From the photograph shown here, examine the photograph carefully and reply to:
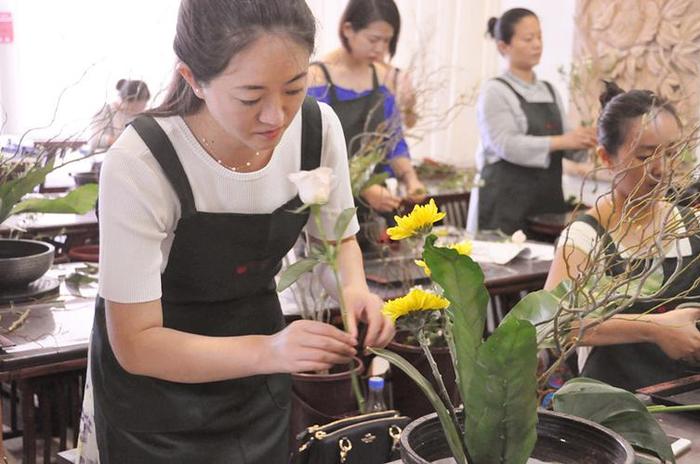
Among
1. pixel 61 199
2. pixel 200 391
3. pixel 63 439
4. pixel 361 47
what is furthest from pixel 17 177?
pixel 361 47

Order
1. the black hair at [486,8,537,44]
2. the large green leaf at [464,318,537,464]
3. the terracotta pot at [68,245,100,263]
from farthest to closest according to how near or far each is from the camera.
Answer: the black hair at [486,8,537,44] → the terracotta pot at [68,245,100,263] → the large green leaf at [464,318,537,464]

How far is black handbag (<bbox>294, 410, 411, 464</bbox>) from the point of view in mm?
1604

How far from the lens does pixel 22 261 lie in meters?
2.46

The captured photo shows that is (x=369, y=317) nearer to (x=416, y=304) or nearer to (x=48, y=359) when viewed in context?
(x=416, y=304)

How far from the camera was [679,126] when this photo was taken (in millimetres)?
2270

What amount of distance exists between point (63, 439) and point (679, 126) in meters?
1.81

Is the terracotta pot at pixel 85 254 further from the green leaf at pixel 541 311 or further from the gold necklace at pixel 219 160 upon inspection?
the green leaf at pixel 541 311

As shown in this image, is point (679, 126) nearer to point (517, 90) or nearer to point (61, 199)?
point (61, 199)

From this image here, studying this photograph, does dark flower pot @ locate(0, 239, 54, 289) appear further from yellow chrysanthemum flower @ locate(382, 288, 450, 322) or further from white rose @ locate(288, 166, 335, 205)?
yellow chrysanthemum flower @ locate(382, 288, 450, 322)

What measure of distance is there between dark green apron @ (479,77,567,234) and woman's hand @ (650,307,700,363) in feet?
8.04

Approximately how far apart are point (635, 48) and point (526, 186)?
1368 mm

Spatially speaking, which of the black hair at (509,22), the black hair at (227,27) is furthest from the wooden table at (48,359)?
the black hair at (509,22)

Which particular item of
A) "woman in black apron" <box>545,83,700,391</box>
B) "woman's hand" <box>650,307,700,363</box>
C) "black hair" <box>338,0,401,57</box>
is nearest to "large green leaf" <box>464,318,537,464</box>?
"woman in black apron" <box>545,83,700,391</box>

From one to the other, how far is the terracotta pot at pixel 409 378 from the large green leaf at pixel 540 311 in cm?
142
